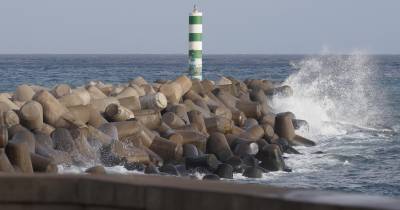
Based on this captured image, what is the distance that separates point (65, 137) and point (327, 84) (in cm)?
1873

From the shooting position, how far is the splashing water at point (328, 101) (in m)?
21.6

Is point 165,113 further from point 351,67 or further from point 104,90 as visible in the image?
point 351,67

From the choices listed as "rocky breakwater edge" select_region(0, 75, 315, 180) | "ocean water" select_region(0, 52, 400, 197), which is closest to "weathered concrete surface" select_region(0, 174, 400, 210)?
"rocky breakwater edge" select_region(0, 75, 315, 180)

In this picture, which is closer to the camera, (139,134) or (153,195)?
(153,195)

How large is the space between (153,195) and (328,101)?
68.1 ft

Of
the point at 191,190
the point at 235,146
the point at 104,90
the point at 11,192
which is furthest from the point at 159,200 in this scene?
the point at 104,90

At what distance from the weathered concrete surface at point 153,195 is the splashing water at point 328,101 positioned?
15.4m

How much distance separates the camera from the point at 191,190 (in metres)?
4.20

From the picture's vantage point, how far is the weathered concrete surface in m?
3.84

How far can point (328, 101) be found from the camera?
2473cm
